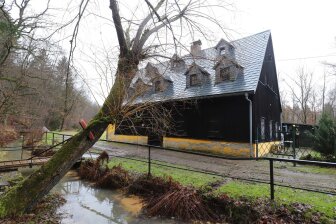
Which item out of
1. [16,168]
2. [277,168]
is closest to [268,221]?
[277,168]

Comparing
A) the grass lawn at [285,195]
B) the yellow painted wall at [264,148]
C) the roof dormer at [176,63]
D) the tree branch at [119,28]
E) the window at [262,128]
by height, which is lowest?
the grass lawn at [285,195]

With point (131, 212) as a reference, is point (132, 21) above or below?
above

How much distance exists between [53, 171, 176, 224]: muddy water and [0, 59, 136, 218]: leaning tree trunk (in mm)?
843

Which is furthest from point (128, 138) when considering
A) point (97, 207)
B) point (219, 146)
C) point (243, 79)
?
point (97, 207)

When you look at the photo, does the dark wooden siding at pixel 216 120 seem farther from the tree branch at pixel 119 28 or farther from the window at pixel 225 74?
the tree branch at pixel 119 28

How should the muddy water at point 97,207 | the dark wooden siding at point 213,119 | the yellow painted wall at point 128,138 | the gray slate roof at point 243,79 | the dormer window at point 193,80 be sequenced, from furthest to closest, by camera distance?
the yellow painted wall at point 128,138 → the dormer window at point 193,80 → the dark wooden siding at point 213,119 → the gray slate roof at point 243,79 → the muddy water at point 97,207

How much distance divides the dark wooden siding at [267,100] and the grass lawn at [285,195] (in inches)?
267

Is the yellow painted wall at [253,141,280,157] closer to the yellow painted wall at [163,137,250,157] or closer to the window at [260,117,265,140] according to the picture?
the window at [260,117,265,140]

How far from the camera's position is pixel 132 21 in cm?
612

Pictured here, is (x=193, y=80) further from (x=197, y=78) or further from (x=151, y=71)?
(x=151, y=71)

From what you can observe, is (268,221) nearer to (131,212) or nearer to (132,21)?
(131,212)

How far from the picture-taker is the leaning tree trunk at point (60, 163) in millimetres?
4898

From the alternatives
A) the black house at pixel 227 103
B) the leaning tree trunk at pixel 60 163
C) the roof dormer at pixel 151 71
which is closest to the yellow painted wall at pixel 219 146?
the black house at pixel 227 103

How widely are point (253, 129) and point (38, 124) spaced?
22840 mm
